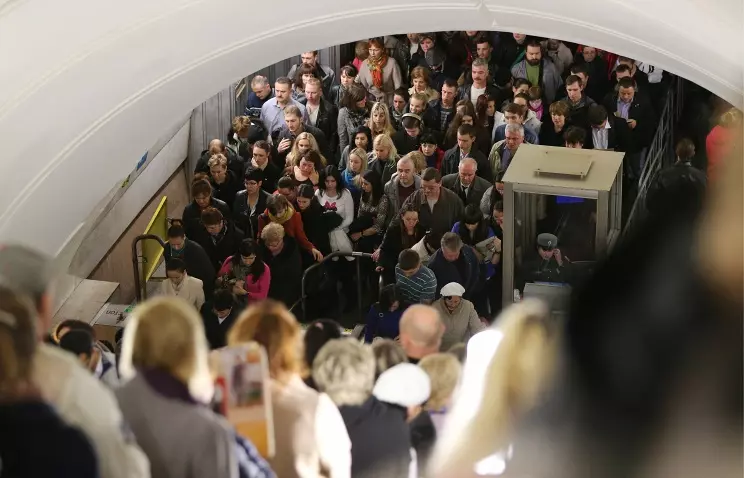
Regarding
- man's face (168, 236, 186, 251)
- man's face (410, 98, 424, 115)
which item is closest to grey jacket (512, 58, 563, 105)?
man's face (410, 98, 424, 115)

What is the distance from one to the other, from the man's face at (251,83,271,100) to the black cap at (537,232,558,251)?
3617 mm

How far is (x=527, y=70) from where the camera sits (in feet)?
26.0

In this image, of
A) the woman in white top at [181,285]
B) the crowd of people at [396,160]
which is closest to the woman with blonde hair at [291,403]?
the woman in white top at [181,285]

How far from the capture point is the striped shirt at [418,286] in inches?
176

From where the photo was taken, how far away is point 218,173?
7000mm

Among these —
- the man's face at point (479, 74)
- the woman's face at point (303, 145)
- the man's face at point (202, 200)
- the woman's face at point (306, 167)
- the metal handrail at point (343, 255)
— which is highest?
the man's face at point (479, 74)

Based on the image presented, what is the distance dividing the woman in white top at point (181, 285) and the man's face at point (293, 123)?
11.8 ft

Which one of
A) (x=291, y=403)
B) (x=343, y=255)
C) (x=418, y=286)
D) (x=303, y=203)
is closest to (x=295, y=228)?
(x=343, y=255)

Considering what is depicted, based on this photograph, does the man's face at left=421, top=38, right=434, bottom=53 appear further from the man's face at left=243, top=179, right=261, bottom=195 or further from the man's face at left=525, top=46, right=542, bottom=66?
the man's face at left=243, top=179, right=261, bottom=195

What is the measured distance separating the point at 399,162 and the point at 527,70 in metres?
1.78

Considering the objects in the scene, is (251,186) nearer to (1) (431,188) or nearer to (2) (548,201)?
(1) (431,188)

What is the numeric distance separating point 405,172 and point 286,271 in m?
1.81

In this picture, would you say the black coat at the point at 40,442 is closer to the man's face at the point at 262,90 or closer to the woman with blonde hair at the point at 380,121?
the woman with blonde hair at the point at 380,121

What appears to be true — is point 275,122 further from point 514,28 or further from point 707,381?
point 707,381
